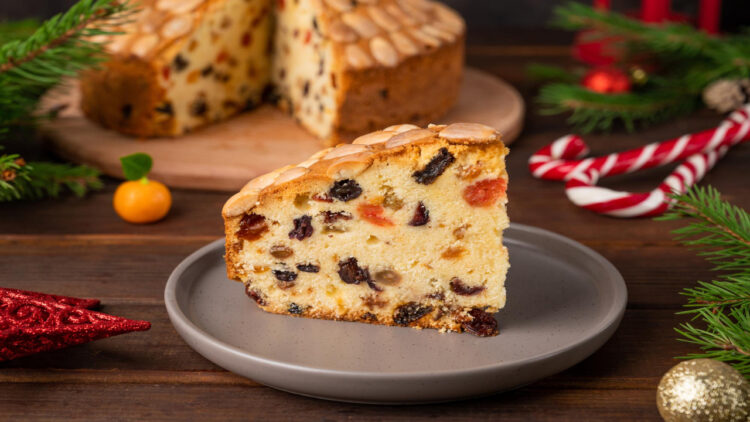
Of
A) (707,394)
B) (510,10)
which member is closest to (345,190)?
(707,394)

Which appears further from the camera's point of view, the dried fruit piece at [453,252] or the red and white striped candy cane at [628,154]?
the red and white striped candy cane at [628,154]

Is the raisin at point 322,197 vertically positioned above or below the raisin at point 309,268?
above

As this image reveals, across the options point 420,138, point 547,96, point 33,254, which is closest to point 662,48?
point 547,96

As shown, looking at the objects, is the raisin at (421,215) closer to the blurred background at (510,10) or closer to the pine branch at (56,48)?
the pine branch at (56,48)

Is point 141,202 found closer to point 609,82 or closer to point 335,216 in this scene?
point 335,216

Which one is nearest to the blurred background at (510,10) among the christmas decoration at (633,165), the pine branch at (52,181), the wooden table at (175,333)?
the wooden table at (175,333)

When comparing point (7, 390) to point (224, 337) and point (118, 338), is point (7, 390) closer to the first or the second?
point (118, 338)

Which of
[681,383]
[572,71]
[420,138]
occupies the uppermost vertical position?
[420,138]

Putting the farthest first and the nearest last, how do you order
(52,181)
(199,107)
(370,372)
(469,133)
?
(199,107) < (52,181) < (469,133) < (370,372)
